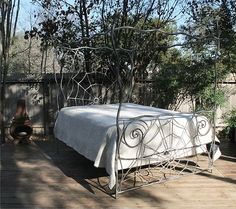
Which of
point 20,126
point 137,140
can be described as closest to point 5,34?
point 20,126

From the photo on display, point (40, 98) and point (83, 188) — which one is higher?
point (40, 98)

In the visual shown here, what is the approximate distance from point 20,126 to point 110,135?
266cm

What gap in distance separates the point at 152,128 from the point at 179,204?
75 centimetres

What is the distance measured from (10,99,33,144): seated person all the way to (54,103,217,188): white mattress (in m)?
1.27

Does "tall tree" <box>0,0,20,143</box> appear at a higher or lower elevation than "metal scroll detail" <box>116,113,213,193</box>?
higher

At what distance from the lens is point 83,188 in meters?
3.60

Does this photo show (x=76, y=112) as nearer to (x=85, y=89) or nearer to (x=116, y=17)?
(x=85, y=89)

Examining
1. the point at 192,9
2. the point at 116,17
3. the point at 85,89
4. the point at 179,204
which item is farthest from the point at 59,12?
the point at 179,204

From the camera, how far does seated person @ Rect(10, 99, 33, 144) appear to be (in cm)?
555

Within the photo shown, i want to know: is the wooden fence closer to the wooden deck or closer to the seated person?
the seated person

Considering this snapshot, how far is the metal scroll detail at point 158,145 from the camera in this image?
11.0 ft

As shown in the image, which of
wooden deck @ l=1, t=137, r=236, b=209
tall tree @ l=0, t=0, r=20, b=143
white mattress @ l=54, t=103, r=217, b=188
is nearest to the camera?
wooden deck @ l=1, t=137, r=236, b=209

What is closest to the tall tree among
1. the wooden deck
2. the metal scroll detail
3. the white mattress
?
the wooden deck

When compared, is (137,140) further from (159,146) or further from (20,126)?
(20,126)
